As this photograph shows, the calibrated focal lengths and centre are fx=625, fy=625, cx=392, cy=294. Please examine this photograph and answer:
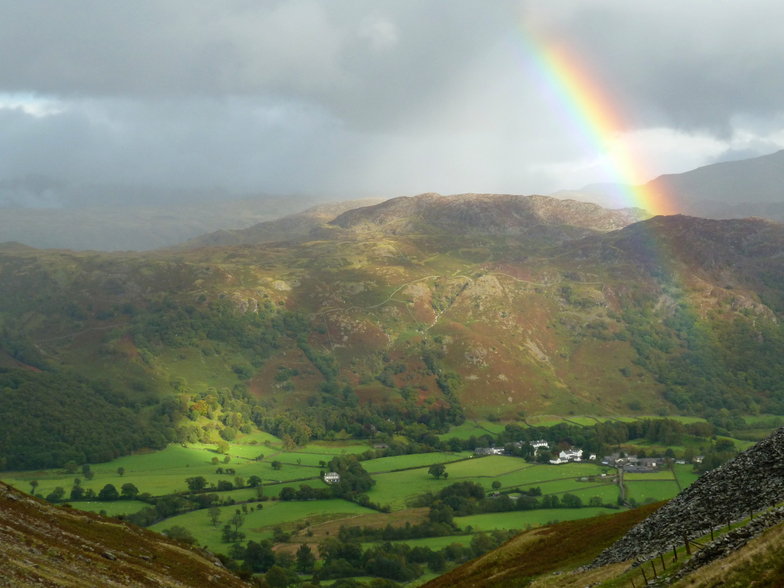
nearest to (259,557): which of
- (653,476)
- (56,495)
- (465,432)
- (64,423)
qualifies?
(56,495)

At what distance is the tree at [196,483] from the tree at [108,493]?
45.2ft

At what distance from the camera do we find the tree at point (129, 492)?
4852 inches

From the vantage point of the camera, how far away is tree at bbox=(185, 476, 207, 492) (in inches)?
5113

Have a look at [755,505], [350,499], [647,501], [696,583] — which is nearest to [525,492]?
[647,501]

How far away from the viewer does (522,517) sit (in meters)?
110

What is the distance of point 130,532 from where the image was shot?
197 feet

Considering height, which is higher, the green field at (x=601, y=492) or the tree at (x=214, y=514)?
the tree at (x=214, y=514)

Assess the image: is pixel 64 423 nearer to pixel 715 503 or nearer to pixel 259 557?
pixel 259 557

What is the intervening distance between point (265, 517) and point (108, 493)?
32924mm

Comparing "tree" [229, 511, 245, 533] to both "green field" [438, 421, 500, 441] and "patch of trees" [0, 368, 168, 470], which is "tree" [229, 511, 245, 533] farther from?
"green field" [438, 421, 500, 441]

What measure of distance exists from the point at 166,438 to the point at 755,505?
16517 cm

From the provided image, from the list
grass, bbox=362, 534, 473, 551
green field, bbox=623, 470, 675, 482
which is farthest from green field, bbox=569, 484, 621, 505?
grass, bbox=362, 534, 473, 551

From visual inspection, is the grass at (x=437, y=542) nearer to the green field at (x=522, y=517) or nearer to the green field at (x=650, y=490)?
the green field at (x=522, y=517)

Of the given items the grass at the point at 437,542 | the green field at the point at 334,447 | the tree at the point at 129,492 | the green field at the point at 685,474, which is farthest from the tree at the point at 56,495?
the green field at the point at 685,474
